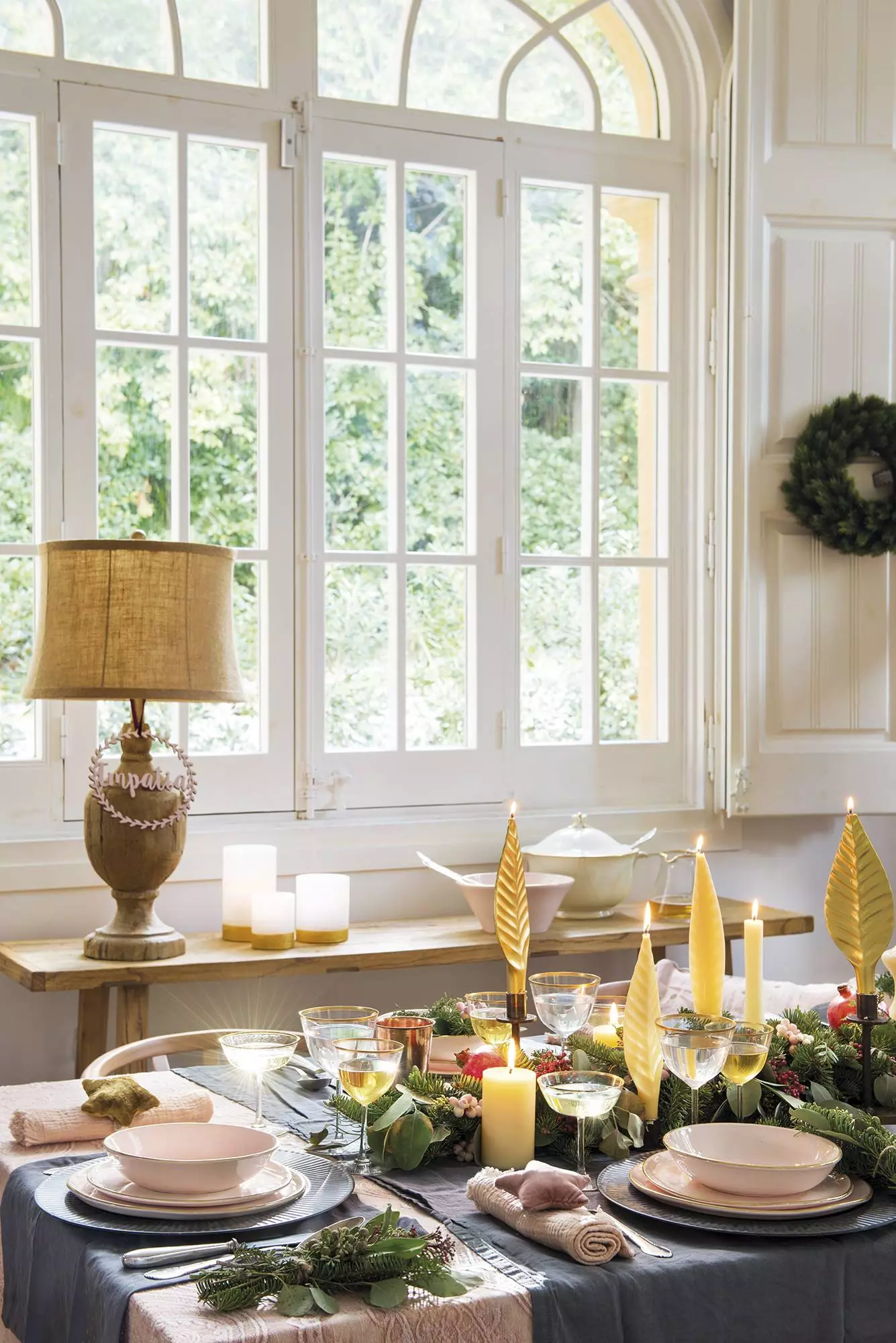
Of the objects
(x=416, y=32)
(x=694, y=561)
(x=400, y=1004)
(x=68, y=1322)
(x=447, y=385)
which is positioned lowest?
(x=400, y=1004)

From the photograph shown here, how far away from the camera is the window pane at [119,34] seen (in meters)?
2.94

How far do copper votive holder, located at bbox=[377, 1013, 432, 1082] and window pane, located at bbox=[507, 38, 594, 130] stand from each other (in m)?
2.39

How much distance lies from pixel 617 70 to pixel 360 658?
154 centimetres

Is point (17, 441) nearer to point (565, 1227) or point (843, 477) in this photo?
point (843, 477)

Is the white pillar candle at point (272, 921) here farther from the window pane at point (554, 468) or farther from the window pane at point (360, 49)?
the window pane at point (360, 49)

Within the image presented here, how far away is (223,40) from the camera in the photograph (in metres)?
3.06

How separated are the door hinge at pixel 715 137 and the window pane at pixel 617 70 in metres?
0.13

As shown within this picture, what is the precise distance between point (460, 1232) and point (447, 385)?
2.29m

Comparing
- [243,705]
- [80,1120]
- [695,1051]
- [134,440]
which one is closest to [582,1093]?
[695,1051]

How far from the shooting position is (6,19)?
2898 mm

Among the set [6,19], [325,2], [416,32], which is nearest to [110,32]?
[6,19]

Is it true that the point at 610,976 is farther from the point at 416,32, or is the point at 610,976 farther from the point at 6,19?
the point at 6,19

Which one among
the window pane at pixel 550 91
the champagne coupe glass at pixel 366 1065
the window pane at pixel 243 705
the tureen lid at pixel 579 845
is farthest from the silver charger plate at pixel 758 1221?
the window pane at pixel 550 91

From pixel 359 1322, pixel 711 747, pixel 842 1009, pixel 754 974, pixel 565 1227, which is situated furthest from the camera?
pixel 711 747
